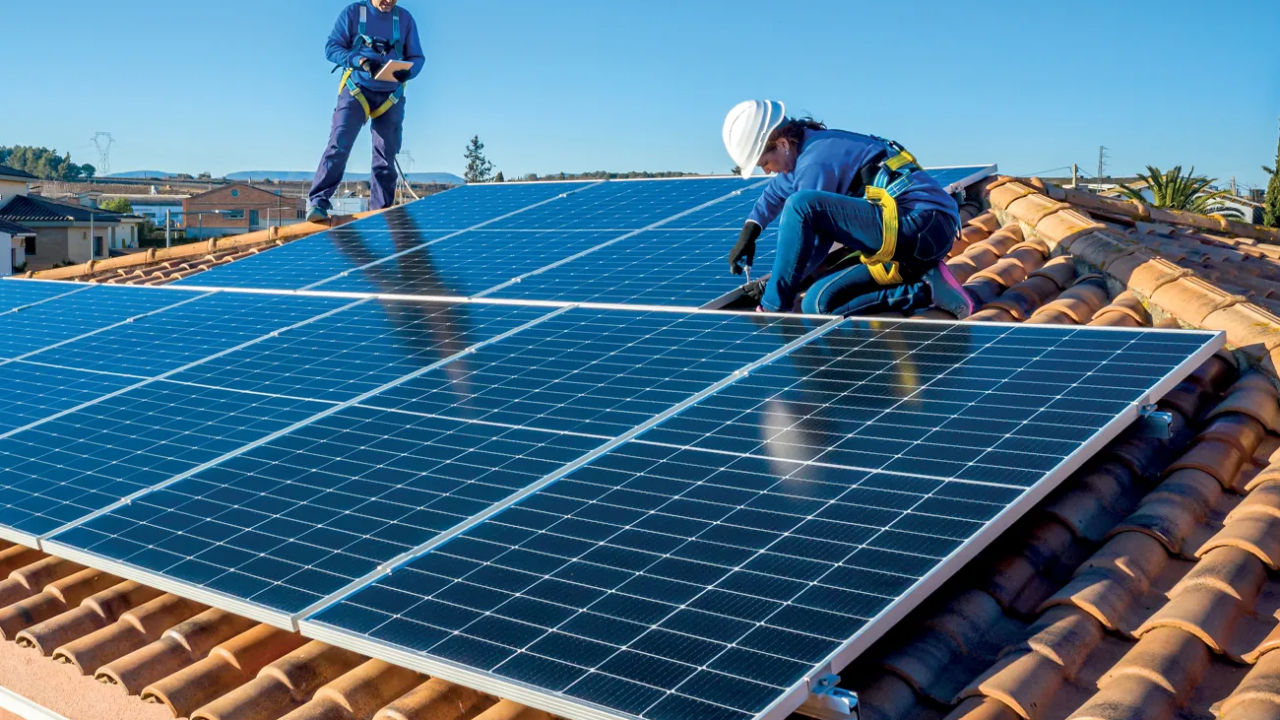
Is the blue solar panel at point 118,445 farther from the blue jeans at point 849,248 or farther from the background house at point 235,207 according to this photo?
the background house at point 235,207

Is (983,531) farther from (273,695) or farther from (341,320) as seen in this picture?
(341,320)

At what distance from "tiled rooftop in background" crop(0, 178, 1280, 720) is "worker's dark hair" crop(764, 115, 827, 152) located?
305 cm

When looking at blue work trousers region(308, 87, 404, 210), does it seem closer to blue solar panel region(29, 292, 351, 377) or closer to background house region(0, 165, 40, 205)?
blue solar panel region(29, 292, 351, 377)

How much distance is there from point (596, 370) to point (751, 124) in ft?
8.38

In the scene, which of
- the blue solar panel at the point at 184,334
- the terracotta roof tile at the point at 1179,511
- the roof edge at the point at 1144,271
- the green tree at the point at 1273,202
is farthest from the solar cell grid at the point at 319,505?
the green tree at the point at 1273,202

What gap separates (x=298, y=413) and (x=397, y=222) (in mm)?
9048

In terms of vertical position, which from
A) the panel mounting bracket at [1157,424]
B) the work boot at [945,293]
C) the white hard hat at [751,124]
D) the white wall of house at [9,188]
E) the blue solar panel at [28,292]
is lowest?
the panel mounting bracket at [1157,424]

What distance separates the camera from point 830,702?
4449 millimetres

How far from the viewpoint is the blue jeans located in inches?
346

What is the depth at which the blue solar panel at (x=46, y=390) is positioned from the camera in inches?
356

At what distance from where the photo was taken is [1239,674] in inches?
194

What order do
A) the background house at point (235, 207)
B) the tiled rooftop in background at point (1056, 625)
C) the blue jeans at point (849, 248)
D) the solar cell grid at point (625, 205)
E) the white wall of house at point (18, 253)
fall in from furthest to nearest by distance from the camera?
the background house at point (235, 207)
the white wall of house at point (18, 253)
the solar cell grid at point (625, 205)
the blue jeans at point (849, 248)
the tiled rooftop in background at point (1056, 625)

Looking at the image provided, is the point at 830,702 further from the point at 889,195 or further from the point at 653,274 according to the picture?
the point at 653,274

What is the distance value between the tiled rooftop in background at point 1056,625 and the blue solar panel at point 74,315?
436cm
